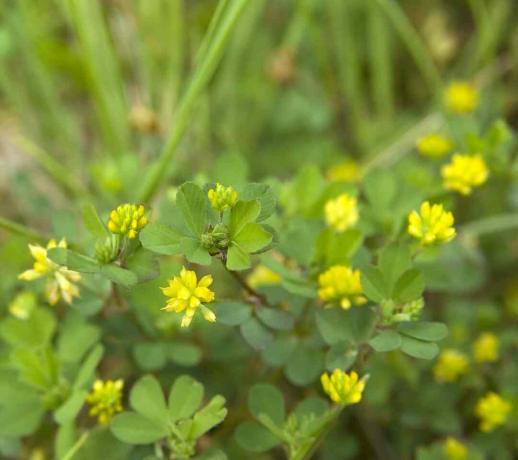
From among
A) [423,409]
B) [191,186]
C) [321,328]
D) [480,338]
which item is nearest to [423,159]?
[480,338]

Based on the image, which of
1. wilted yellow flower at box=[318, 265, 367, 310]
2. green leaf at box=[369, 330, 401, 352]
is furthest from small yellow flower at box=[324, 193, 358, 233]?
green leaf at box=[369, 330, 401, 352]

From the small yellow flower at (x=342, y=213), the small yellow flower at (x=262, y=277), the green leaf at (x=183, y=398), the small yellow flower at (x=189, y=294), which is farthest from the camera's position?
the small yellow flower at (x=262, y=277)

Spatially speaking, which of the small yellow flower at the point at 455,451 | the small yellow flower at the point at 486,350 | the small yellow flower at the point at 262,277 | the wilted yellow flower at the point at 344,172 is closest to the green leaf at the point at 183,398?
the small yellow flower at the point at 262,277

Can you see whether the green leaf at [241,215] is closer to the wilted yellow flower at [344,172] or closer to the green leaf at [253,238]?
the green leaf at [253,238]

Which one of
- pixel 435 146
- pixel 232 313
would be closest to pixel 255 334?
pixel 232 313

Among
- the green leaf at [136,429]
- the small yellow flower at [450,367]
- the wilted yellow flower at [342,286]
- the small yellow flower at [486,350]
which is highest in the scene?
the small yellow flower at [486,350]

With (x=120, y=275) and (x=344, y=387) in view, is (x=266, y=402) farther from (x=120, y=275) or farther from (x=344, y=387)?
(x=120, y=275)

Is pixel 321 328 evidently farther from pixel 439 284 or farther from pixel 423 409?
pixel 423 409
